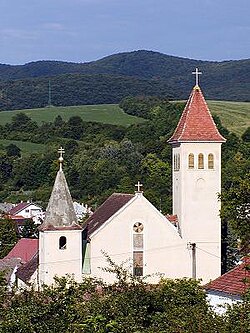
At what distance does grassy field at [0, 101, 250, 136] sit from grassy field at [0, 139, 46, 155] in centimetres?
1451

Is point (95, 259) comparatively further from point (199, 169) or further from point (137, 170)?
point (137, 170)

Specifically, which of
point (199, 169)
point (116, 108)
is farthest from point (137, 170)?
point (199, 169)

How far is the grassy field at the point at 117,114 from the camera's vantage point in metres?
148

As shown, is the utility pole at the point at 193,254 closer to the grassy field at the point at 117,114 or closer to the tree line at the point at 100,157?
the tree line at the point at 100,157

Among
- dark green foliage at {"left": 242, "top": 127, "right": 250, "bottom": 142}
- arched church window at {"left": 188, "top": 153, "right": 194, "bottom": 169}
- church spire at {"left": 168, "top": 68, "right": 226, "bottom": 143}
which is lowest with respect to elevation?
arched church window at {"left": 188, "top": 153, "right": 194, "bottom": 169}

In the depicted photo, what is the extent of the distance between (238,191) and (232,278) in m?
11.8

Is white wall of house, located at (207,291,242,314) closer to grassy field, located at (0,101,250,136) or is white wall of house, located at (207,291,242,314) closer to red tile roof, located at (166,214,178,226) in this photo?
red tile roof, located at (166,214,178,226)

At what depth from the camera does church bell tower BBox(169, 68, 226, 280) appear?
45625 millimetres

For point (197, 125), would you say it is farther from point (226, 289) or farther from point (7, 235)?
point (7, 235)

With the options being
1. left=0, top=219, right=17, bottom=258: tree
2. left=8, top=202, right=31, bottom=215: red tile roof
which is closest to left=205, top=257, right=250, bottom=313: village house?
left=0, top=219, right=17, bottom=258: tree

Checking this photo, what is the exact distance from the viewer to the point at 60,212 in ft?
140

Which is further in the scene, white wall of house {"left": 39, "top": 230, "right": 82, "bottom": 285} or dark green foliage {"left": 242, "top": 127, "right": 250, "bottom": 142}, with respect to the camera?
dark green foliage {"left": 242, "top": 127, "right": 250, "bottom": 142}

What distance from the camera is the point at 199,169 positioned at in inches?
1806

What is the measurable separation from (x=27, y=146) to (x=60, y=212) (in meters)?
110
